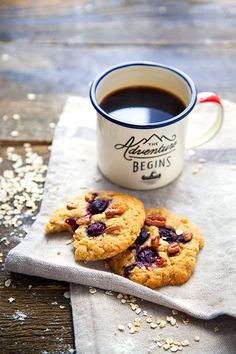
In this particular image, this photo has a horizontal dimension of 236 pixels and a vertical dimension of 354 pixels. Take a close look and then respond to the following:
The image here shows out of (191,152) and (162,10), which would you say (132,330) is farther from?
(162,10)

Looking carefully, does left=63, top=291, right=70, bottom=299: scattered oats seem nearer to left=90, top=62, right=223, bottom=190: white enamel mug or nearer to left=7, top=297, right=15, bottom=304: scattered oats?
left=7, top=297, right=15, bottom=304: scattered oats

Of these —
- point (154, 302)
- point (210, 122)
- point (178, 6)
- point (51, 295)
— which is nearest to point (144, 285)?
point (154, 302)

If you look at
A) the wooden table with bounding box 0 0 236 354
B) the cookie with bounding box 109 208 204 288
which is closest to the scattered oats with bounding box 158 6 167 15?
the wooden table with bounding box 0 0 236 354

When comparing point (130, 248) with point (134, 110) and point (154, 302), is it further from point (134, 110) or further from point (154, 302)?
point (134, 110)

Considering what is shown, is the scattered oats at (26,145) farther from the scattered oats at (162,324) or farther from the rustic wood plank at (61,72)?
the scattered oats at (162,324)

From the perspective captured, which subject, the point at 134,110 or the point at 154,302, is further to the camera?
the point at 134,110

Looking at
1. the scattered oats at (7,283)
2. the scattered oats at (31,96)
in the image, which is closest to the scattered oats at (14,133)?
the scattered oats at (31,96)
